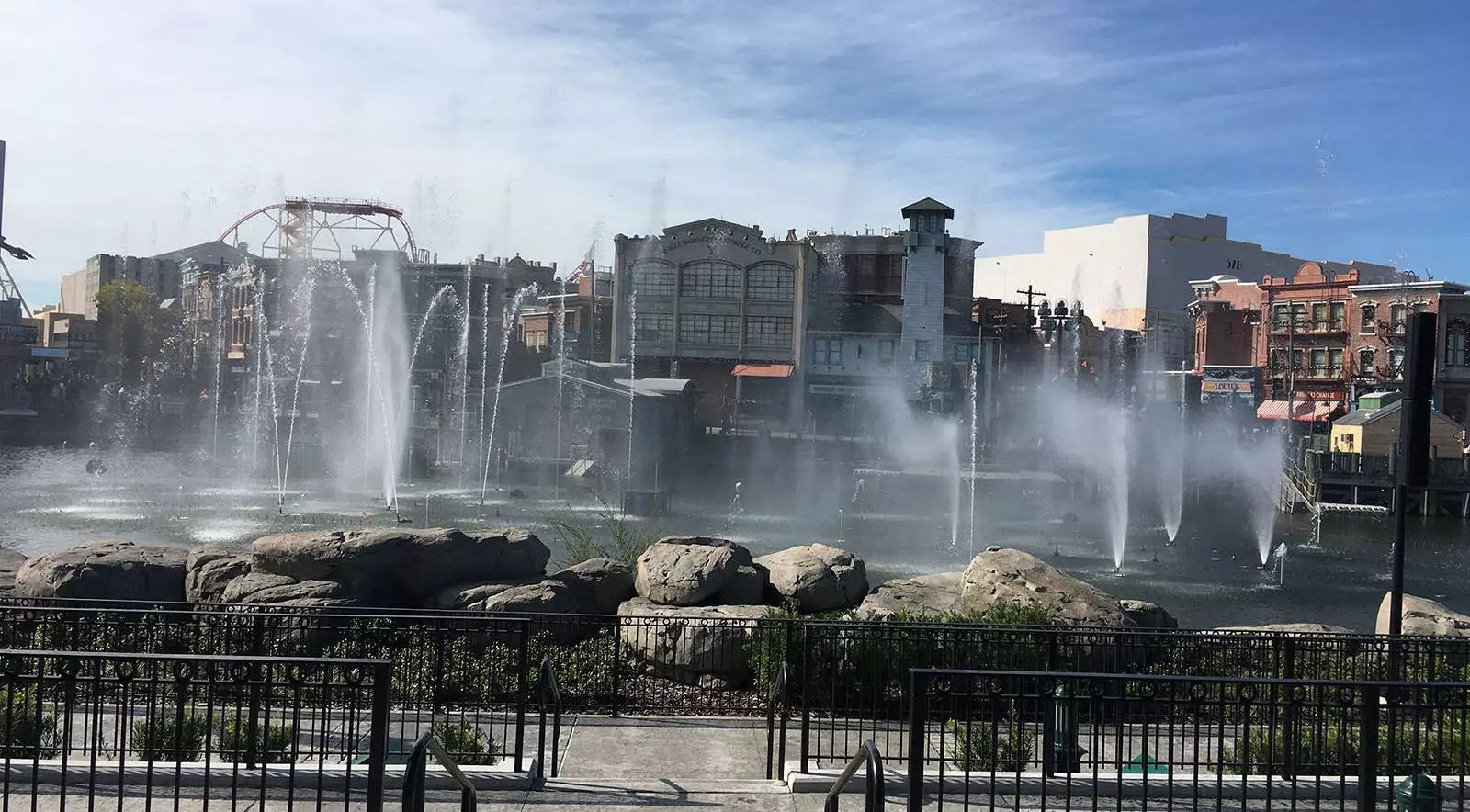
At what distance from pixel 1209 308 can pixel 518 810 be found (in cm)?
9368

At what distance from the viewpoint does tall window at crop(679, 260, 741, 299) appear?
258ft

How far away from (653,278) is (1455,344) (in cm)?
5229

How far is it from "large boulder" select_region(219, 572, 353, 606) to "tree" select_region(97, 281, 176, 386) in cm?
10295

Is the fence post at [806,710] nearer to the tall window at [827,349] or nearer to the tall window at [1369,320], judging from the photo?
the tall window at [827,349]

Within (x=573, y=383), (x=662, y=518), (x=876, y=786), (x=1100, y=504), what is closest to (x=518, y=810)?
(x=876, y=786)

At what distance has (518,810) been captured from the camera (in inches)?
350

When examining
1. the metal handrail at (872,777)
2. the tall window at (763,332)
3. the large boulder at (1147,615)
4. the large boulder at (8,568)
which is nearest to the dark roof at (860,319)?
the tall window at (763,332)

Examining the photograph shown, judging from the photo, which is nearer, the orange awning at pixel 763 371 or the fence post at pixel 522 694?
the fence post at pixel 522 694

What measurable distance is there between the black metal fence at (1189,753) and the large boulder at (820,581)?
25.0 feet

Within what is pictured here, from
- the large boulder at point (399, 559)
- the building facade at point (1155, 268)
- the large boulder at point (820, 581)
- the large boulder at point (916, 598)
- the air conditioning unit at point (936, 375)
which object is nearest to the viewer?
the large boulder at point (916, 598)

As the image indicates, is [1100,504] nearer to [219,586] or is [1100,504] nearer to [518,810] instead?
[219,586]

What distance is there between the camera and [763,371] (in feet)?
252

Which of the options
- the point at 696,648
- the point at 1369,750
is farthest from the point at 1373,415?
the point at 1369,750

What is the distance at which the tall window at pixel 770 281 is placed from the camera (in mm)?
78250
